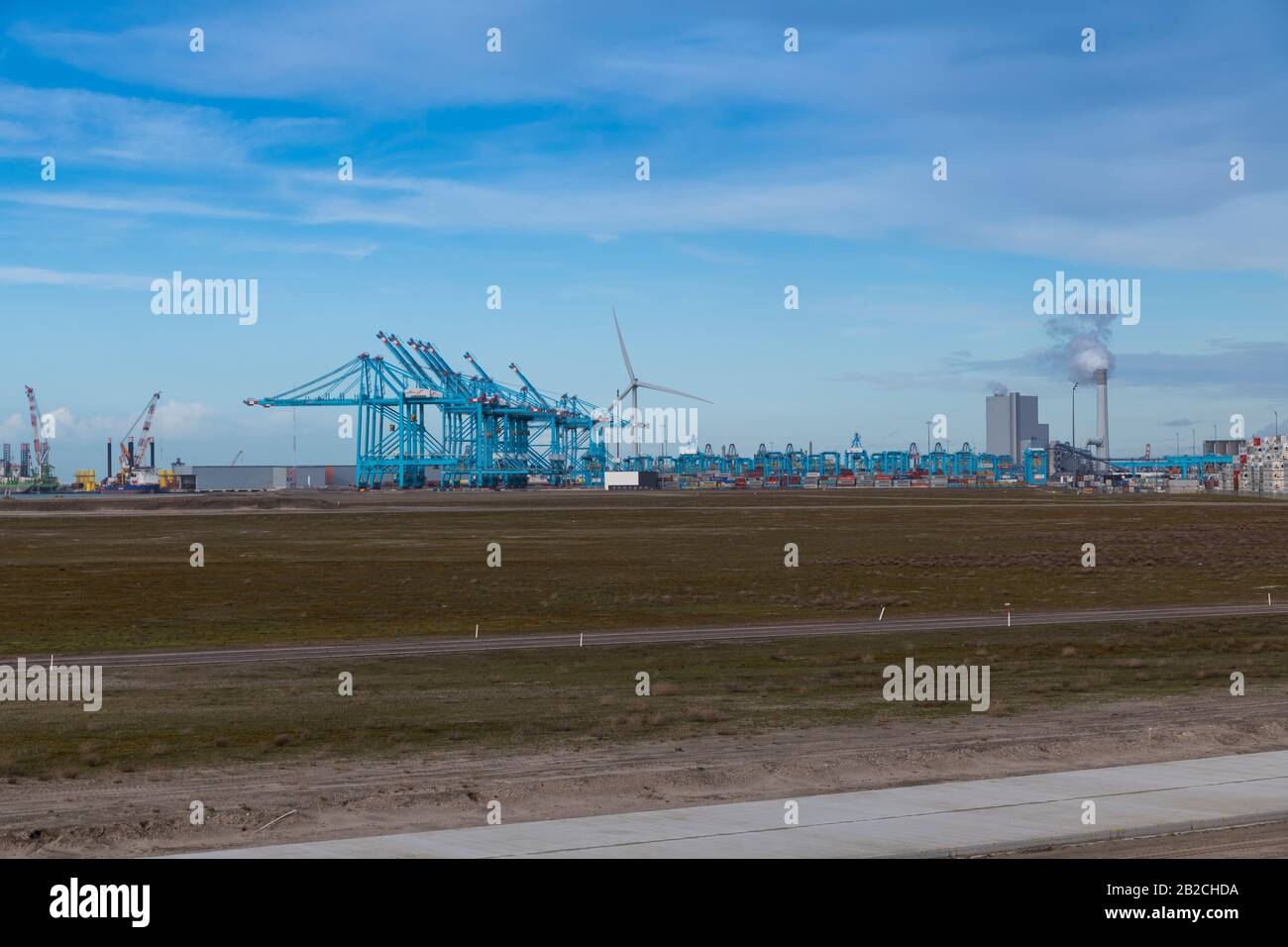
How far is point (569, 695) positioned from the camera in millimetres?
23531

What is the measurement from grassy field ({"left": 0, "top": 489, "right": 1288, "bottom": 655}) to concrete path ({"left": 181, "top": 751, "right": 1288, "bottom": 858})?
21010mm

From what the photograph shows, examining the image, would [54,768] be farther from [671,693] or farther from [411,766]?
[671,693]

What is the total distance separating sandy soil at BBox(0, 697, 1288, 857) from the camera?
1338 centimetres

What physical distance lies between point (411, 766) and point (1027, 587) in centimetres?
3447

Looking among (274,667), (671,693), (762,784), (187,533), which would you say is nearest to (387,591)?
(274,667)

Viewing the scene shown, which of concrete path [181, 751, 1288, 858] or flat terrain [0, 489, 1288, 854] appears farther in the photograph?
flat terrain [0, 489, 1288, 854]

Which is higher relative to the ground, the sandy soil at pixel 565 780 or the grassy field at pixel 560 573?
the sandy soil at pixel 565 780

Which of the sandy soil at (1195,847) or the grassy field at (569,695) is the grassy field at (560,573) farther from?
the sandy soil at (1195,847)

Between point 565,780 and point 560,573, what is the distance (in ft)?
127

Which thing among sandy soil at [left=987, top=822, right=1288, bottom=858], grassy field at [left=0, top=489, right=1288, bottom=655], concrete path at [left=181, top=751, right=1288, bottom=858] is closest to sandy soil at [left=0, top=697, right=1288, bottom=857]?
sandy soil at [left=987, top=822, right=1288, bottom=858]

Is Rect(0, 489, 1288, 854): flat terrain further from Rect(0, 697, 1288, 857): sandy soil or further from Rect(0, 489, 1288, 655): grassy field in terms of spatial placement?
Rect(0, 489, 1288, 655): grassy field

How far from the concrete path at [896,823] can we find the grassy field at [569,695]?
5.21 meters

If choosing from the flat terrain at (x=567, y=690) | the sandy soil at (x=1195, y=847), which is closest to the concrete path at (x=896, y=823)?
the sandy soil at (x=1195, y=847)

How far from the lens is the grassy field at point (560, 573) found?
3809 centimetres
